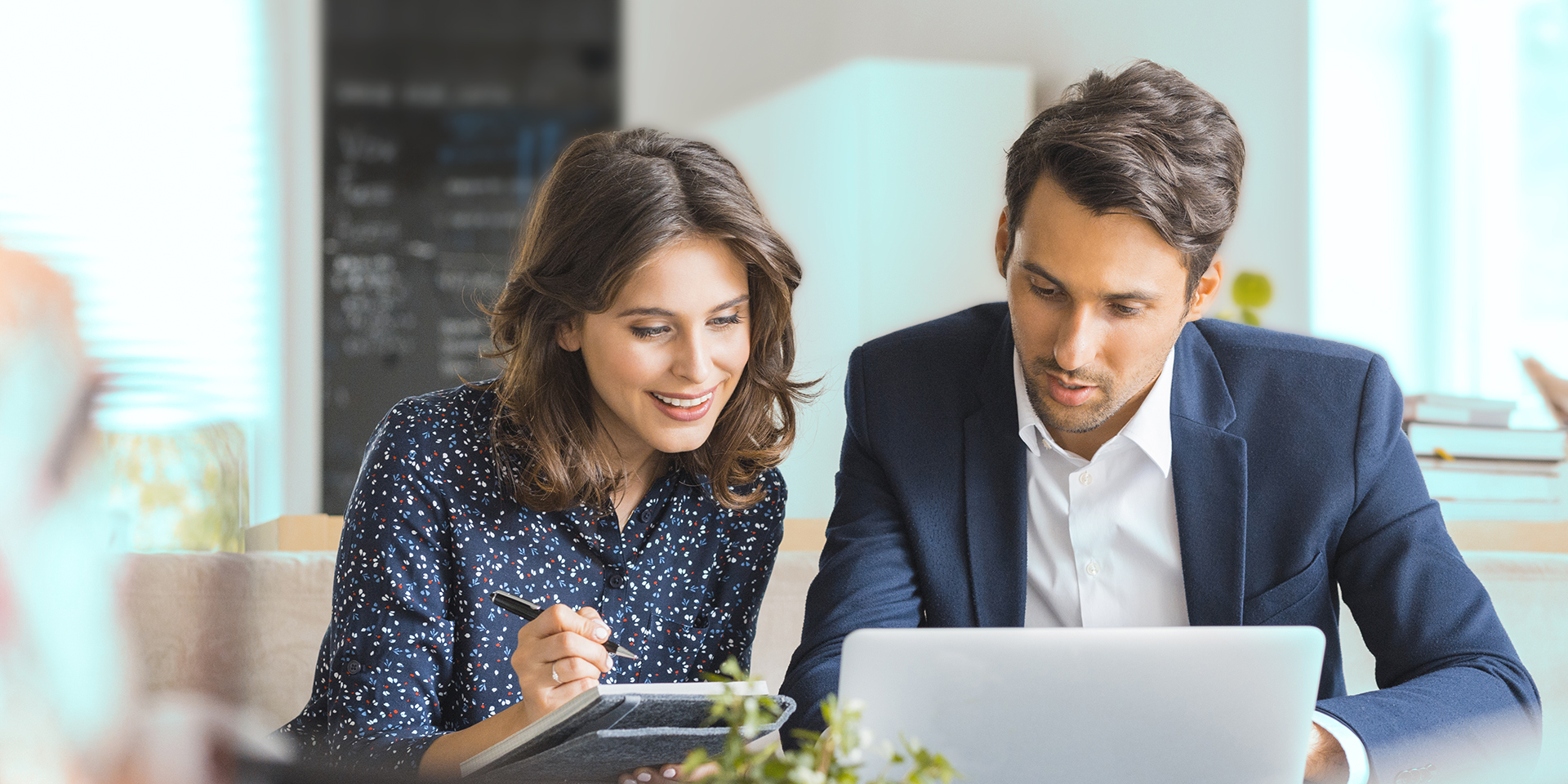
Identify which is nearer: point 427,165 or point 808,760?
point 808,760

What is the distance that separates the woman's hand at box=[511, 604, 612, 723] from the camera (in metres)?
1.11

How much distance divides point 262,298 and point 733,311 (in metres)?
2.71

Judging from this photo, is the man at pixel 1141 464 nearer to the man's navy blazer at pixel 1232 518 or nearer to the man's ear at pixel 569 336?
the man's navy blazer at pixel 1232 518

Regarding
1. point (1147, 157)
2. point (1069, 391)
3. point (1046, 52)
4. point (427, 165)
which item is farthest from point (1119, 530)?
point (427, 165)

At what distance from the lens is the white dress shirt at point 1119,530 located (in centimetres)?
134

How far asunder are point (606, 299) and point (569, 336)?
119 millimetres

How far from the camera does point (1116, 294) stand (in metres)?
1.20

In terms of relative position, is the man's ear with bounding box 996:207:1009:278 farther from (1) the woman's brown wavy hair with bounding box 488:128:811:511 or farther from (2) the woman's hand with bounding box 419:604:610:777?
(2) the woman's hand with bounding box 419:604:610:777

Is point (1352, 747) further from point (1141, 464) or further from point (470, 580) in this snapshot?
point (470, 580)

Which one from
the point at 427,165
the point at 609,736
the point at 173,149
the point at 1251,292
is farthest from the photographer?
the point at 427,165

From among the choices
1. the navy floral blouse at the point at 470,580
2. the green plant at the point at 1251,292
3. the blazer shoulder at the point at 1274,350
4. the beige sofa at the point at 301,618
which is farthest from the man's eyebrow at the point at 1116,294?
the green plant at the point at 1251,292

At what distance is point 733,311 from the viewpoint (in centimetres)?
139

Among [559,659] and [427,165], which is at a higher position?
[427,165]

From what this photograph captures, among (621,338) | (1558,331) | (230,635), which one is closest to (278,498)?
(230,635)
